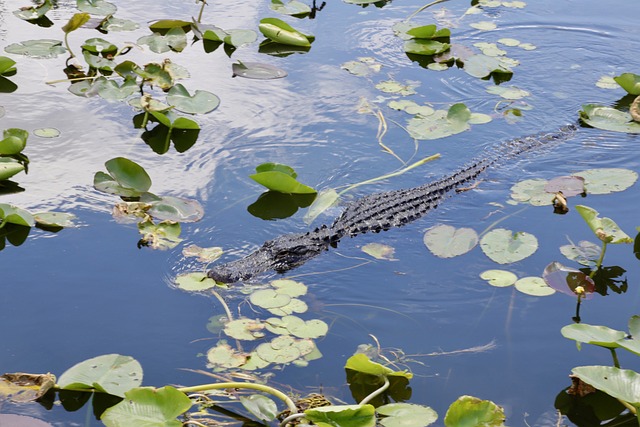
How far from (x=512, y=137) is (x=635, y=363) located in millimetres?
2007

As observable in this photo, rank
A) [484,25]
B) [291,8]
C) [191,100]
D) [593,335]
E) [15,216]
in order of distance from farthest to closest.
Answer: [291,8] → [484,25] → [191,100] → [15,216] → [593,335]

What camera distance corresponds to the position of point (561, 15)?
5996 millimetres

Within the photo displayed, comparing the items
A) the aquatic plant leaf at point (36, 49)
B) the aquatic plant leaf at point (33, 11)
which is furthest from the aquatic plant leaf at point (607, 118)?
the aquatic plant leaf at point (33, 11)

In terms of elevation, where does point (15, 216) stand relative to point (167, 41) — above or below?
below

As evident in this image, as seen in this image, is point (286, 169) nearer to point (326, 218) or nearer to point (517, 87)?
point (326, 218)

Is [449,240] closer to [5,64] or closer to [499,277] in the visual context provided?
[499,277]

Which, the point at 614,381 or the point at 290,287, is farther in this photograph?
→ the point at 290,287

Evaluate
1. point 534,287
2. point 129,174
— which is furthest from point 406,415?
point 129,174

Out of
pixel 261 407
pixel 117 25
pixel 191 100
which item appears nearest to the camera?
pixel 261 407

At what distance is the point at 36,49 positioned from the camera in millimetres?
5102

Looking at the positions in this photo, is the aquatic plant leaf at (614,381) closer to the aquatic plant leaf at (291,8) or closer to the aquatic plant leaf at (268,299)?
the aquatic plant leaf at (268,299)

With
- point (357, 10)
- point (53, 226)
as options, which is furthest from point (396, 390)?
point (357, 10)

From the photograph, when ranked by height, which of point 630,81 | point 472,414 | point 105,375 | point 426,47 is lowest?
point 105,375

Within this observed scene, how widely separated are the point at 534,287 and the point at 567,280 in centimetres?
16
